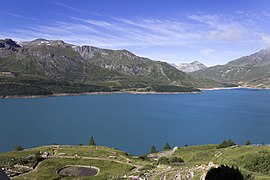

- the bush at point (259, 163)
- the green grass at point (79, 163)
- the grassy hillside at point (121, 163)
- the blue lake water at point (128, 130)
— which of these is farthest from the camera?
the blue lake water at point (128, 130)

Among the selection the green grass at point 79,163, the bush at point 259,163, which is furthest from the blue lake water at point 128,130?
the bush at point 259,163

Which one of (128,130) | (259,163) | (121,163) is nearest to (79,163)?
(121,163)

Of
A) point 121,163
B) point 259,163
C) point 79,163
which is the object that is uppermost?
point 259,163

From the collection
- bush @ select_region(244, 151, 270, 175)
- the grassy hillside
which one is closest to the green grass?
the grassy hillside

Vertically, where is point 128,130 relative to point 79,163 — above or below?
below

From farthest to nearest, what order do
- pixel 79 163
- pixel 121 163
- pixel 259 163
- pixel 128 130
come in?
1. pixel 128 130
2. pixel 79 163
3. pixel 121 163
4. pixel 259 163

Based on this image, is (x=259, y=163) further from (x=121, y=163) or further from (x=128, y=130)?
(x=128, y=130)

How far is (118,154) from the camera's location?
74.7 meters

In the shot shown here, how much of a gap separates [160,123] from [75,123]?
57.8 meters

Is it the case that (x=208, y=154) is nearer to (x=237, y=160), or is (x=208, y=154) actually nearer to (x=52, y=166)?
(x=237, y=160)

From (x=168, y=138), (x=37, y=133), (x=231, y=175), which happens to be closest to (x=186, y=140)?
(x=168, y=138)

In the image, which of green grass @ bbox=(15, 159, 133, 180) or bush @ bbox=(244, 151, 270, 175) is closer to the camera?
bush @ bbox=(244, 151, 270, 175)

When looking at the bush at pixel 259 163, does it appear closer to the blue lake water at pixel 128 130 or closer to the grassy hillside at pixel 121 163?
the grassy hillside at pixel 121 163

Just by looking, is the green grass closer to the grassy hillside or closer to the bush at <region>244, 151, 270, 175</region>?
the grassy hillside
